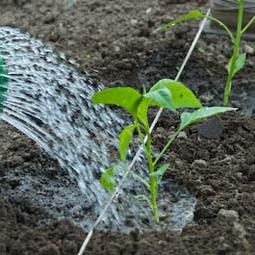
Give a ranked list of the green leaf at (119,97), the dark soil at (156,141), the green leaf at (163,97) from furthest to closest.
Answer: the dark soil at (156,141) → the green leaf at (119,97) → the green leaf at (163,97)

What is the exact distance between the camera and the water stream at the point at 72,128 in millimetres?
2309

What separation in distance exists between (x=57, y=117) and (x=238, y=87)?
3.27 feet

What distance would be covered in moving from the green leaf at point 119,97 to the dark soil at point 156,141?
36 centimetres

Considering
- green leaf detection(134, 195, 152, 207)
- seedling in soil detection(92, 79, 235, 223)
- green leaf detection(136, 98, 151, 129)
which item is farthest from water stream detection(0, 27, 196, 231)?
green leaf detection(136, 98, 151, 129)

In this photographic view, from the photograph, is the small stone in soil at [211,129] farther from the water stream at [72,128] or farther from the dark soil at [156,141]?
the water stream at [72,128]

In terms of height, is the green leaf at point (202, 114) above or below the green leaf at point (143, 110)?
above

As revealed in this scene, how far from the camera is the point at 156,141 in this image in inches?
106

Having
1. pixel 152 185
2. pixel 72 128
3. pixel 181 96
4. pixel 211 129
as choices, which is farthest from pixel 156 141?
pixel 181 96

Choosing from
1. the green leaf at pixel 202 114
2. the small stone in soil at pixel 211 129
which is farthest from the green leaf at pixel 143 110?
the small stone in soil at pixel 211 129

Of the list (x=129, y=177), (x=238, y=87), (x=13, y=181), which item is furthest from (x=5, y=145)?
(x=238, y=87)

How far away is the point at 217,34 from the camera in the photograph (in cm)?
348

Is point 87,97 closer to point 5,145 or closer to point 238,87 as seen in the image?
point 5,145

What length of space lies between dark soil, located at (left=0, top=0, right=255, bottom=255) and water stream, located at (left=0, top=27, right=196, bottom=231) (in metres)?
0.08

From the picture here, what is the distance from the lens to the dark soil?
2.10 metres
